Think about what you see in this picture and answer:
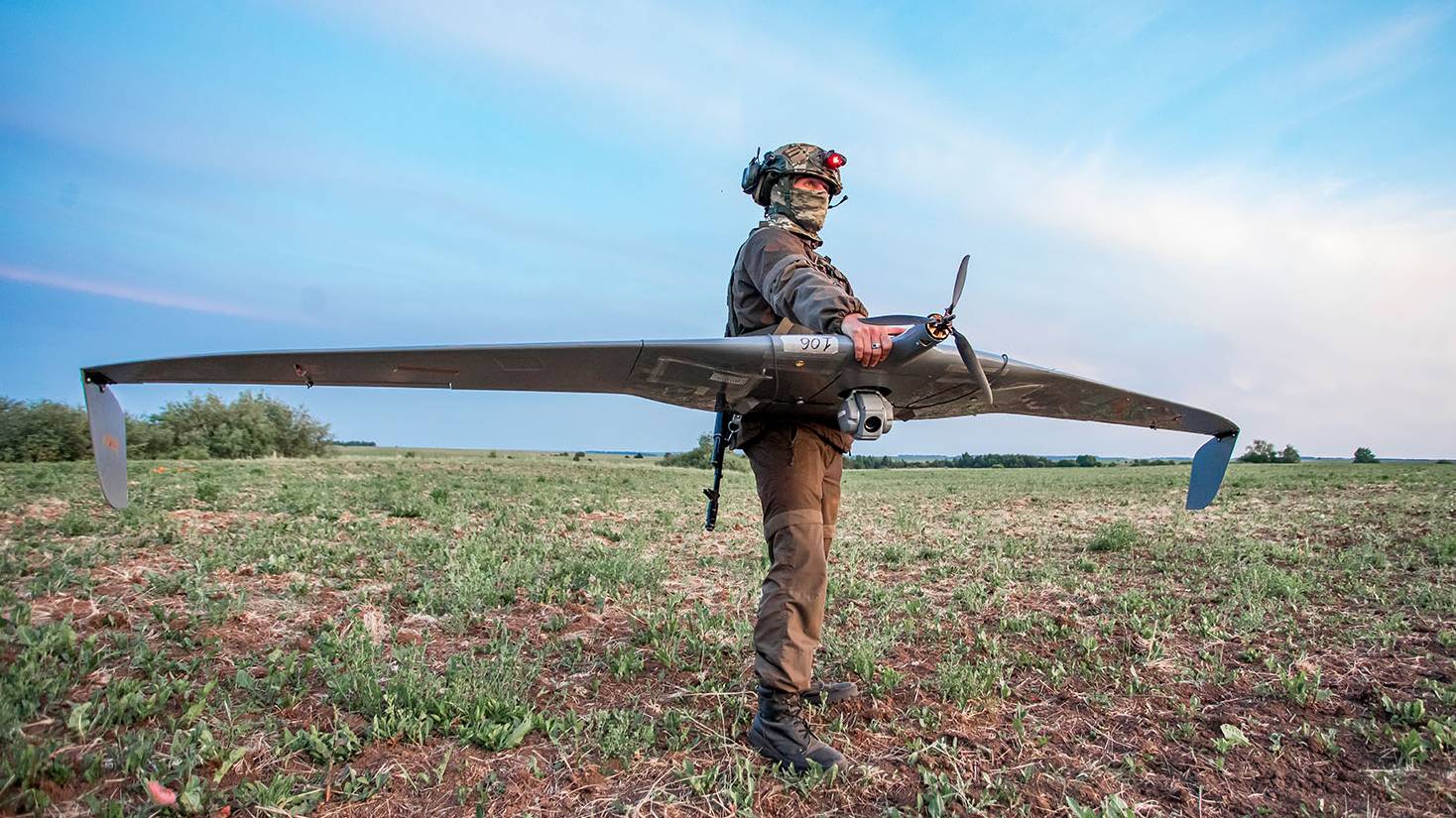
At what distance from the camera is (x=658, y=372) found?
15.2 feet

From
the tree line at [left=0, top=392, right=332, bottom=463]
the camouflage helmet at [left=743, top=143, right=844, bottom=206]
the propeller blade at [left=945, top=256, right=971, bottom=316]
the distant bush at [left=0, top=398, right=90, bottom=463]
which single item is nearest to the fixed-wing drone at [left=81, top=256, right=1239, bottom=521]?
the propeller blade at [left=945, top=256, right=971, bottom=316]

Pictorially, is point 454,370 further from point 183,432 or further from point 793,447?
point 183,432

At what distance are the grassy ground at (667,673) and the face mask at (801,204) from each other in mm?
3228

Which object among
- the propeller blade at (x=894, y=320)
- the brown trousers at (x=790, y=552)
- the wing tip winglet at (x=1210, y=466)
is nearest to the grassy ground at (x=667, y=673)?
the brown trousers at (x=790, y=552)

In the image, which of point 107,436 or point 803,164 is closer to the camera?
point 107,436

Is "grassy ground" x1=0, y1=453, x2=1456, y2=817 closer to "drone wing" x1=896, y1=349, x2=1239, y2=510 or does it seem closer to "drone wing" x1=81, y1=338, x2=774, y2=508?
"drone wing" x1=896, y1=349, x2=1239, y2=510

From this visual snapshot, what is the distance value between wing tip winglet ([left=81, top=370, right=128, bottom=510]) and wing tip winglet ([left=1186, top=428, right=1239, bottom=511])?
956 cm

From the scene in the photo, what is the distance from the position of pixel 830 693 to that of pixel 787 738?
893 mm

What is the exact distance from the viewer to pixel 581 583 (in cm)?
738

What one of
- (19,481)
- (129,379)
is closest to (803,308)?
(129,379)

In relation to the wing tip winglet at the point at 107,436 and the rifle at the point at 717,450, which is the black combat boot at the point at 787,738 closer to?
the rifle at the point at 717,450

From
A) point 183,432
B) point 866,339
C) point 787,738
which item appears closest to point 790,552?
point 787,738

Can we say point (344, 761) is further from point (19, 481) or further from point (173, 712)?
point (19, 481)

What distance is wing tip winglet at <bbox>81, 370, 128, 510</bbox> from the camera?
4.41 meters
